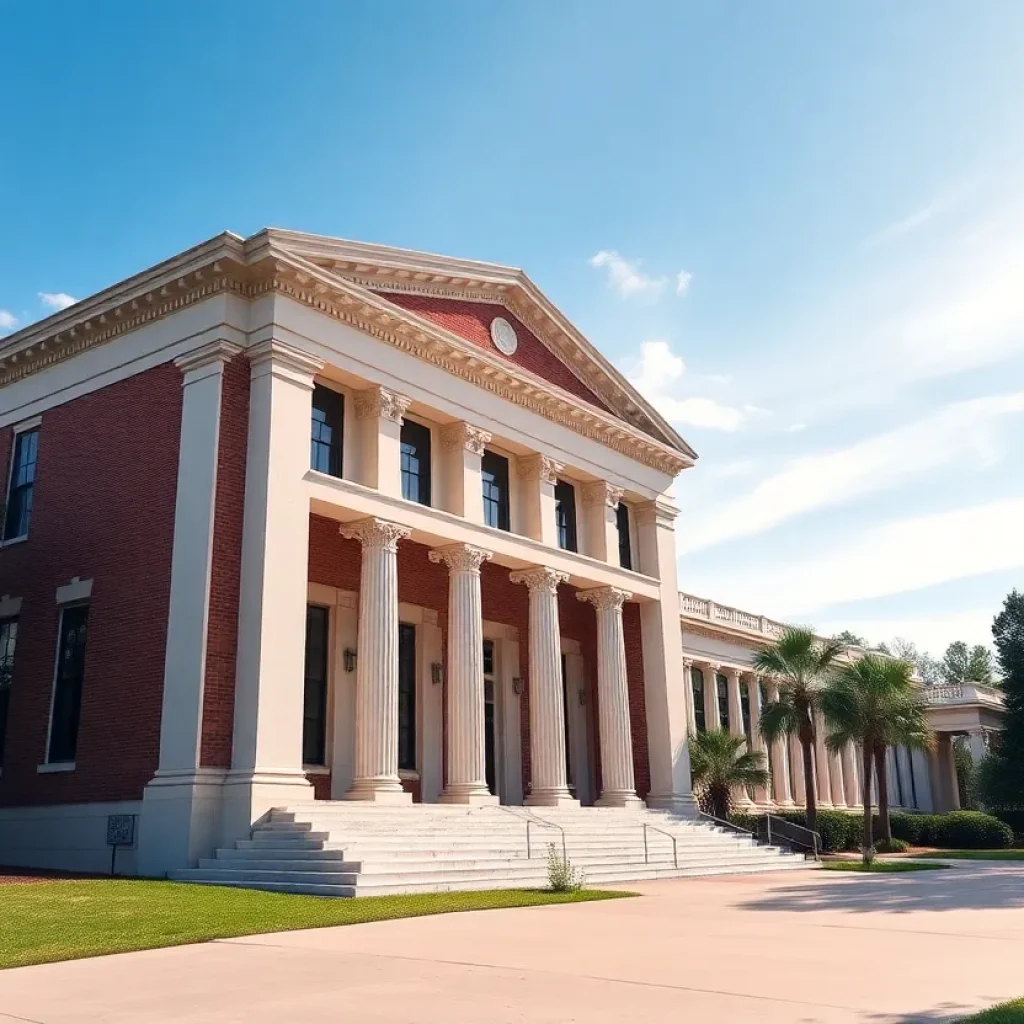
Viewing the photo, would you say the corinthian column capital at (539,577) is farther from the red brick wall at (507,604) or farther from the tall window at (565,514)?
the tall window at (565,514)

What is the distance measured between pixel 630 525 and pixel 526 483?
5435mm

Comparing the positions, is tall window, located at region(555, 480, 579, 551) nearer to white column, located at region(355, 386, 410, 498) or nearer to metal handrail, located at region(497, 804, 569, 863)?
white column, located at region(355, 386, 410, 498)

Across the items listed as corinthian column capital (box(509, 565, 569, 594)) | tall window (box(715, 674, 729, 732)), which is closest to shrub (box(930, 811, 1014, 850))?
tall window (box(715, 674, 729, 732))

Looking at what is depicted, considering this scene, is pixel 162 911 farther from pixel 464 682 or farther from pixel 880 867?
pixel 880 867

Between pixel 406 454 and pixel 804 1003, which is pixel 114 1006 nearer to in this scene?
pixel 804 1003

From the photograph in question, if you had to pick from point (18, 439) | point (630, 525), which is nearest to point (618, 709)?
point (630, 525)

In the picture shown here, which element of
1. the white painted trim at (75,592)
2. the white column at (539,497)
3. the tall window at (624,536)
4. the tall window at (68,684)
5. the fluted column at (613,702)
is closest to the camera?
the tall window at (68,684)

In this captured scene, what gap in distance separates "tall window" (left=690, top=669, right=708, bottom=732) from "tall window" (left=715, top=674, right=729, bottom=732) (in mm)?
707

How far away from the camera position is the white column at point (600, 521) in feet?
98.2

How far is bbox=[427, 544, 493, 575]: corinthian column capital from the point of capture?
24859mm

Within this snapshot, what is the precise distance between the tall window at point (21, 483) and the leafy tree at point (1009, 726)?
138 ft

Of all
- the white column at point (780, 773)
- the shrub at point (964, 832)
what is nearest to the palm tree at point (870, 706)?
the shrub at point (964, 832)

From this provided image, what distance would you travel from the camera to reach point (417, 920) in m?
12.4

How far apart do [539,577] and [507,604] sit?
293cm
